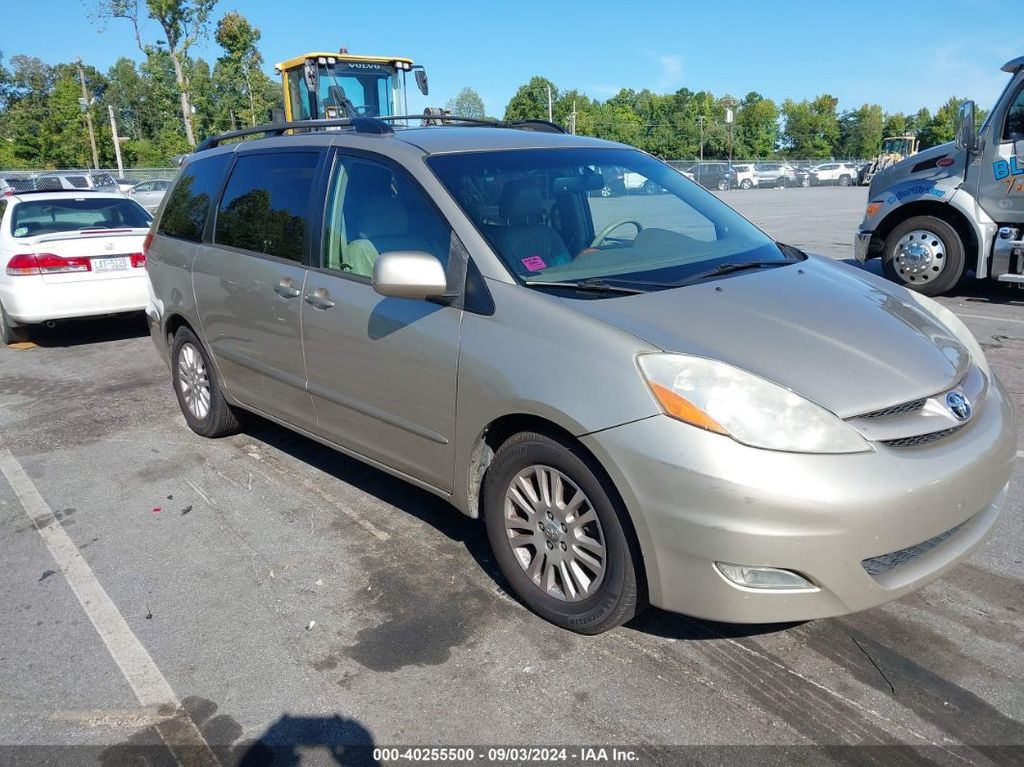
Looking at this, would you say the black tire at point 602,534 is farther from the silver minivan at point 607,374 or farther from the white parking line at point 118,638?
the white parking line at point 118,638

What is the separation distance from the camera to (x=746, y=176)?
46938 millimetres

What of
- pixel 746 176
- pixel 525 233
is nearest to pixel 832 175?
pixel 746 176

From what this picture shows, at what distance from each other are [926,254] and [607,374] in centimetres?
755

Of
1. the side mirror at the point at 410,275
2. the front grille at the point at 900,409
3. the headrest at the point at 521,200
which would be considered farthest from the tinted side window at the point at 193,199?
the front grille at the point at 900,409

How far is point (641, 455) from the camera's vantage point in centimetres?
263

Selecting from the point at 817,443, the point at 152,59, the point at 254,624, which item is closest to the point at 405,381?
the point at 254,624

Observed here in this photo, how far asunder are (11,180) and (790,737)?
114 ft

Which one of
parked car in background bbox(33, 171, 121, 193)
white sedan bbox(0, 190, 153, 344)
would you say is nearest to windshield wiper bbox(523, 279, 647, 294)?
white sedan bbox(0, 190, 153, 344)

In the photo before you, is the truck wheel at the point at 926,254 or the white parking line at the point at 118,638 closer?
the white parking line at the point at 118,638

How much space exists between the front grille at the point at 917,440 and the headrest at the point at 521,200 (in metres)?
1.74

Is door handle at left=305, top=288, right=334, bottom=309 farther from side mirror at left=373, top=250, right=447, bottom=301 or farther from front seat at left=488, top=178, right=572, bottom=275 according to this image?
front seat at left=488, top=178, right=572, bottom=275

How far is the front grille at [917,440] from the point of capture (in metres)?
2.63

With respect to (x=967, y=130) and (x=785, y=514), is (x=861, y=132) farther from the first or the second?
(x=785, y=514)

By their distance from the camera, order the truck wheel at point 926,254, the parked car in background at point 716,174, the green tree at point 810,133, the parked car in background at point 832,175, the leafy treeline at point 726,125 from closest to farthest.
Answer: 1. the truck wheel at point 926,254
2. the parked car in background at point 716,174
3. the parked car in background at point 832,175
4. the leafy treeline at point 726,125
5. the green tree at point 810,133
